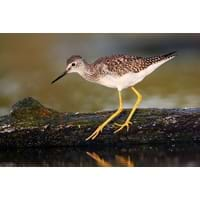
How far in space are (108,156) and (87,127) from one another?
203 mm

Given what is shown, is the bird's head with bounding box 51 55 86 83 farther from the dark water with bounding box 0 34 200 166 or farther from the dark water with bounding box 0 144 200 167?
the dark water with bounding box 0 144 200 167

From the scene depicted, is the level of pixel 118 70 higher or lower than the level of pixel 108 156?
higher

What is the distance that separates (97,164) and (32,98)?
20.7 inches

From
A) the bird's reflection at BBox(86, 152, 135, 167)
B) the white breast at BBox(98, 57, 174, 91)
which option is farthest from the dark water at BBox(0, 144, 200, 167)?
the white breast at BBox(98, 57, 174, 91)

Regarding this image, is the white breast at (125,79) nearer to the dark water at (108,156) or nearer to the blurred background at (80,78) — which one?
the blurred background at (80,78)

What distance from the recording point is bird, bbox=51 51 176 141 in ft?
12.2

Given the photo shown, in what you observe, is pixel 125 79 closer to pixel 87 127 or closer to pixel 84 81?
pixel 84 81

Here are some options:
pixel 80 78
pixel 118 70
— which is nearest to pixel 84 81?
pixel 80 78

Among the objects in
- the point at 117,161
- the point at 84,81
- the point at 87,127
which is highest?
the point at 84,81

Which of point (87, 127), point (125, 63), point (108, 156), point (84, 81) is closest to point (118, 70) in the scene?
point (125, 63)

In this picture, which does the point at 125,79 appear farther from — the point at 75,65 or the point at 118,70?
the point at 75,65

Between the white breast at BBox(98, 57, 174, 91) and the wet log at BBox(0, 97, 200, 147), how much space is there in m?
0.17

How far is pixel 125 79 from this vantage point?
373 cm
